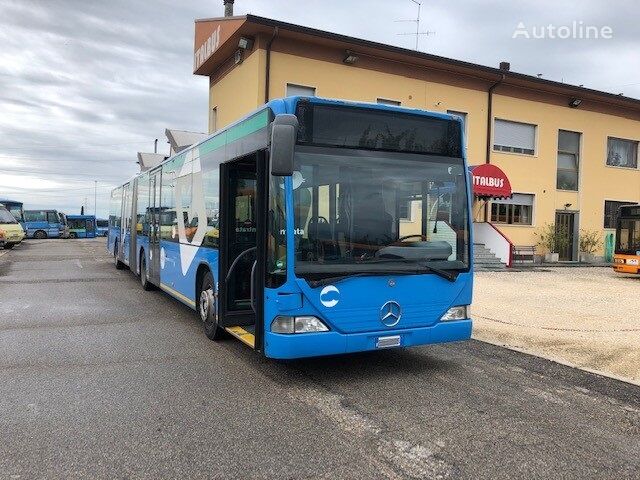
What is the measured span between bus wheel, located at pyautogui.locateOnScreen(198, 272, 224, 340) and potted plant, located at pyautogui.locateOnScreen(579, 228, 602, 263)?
73.1ft

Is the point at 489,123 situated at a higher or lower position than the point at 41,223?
higher

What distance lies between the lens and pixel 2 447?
3.73 metres

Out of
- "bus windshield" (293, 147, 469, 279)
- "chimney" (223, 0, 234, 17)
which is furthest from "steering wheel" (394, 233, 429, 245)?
"chimney" (223, 0, 234, 17)

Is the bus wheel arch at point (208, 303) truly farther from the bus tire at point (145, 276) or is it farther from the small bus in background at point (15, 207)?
the small bus in background at point (15, 207)

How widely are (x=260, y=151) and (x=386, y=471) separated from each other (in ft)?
11.0

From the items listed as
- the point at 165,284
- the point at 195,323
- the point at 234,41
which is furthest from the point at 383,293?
the point at 234,41

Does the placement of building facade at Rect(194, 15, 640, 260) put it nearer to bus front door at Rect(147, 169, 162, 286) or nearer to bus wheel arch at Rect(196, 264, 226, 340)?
bus front door at Rect(147, 169, 162, 286)

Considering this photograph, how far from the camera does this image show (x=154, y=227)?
11.0 metres

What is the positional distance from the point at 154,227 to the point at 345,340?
23.0 ft

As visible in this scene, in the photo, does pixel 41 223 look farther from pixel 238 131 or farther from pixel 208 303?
pixel 238 131

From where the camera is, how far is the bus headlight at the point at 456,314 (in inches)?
224

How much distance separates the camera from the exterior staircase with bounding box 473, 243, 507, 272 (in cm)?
1958

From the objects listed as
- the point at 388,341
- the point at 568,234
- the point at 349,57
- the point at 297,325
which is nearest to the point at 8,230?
the point at 349,57

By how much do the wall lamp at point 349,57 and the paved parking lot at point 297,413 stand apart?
13.9 metres
